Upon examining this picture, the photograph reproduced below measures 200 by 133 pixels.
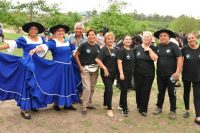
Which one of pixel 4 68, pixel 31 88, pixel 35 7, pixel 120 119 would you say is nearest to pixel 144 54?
pixel 120 119

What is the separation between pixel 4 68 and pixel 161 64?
131 inches

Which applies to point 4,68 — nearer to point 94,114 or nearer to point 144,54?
point 94,114

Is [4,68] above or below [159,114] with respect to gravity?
above

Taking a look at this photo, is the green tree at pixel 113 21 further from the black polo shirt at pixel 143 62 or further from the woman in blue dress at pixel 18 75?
the woman in blue dress at pixel 18 75

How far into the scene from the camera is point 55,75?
7465 millimetres

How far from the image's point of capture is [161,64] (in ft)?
25.0

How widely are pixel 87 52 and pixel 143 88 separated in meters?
1.47

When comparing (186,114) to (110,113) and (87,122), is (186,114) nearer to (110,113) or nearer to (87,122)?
(110,113)

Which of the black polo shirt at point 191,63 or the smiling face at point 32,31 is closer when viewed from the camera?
the smiling face at point 32,31

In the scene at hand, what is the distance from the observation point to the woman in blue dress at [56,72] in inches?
285

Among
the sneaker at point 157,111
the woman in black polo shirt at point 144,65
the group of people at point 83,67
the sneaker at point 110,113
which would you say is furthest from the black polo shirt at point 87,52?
the sneaker at point 157,111

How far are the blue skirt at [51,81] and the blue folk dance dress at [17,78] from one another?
12 centimetres

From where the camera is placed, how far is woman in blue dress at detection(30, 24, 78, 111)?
23.7 ft

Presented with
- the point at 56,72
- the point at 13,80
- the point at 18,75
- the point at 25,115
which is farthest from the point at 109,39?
the point at 25,115
